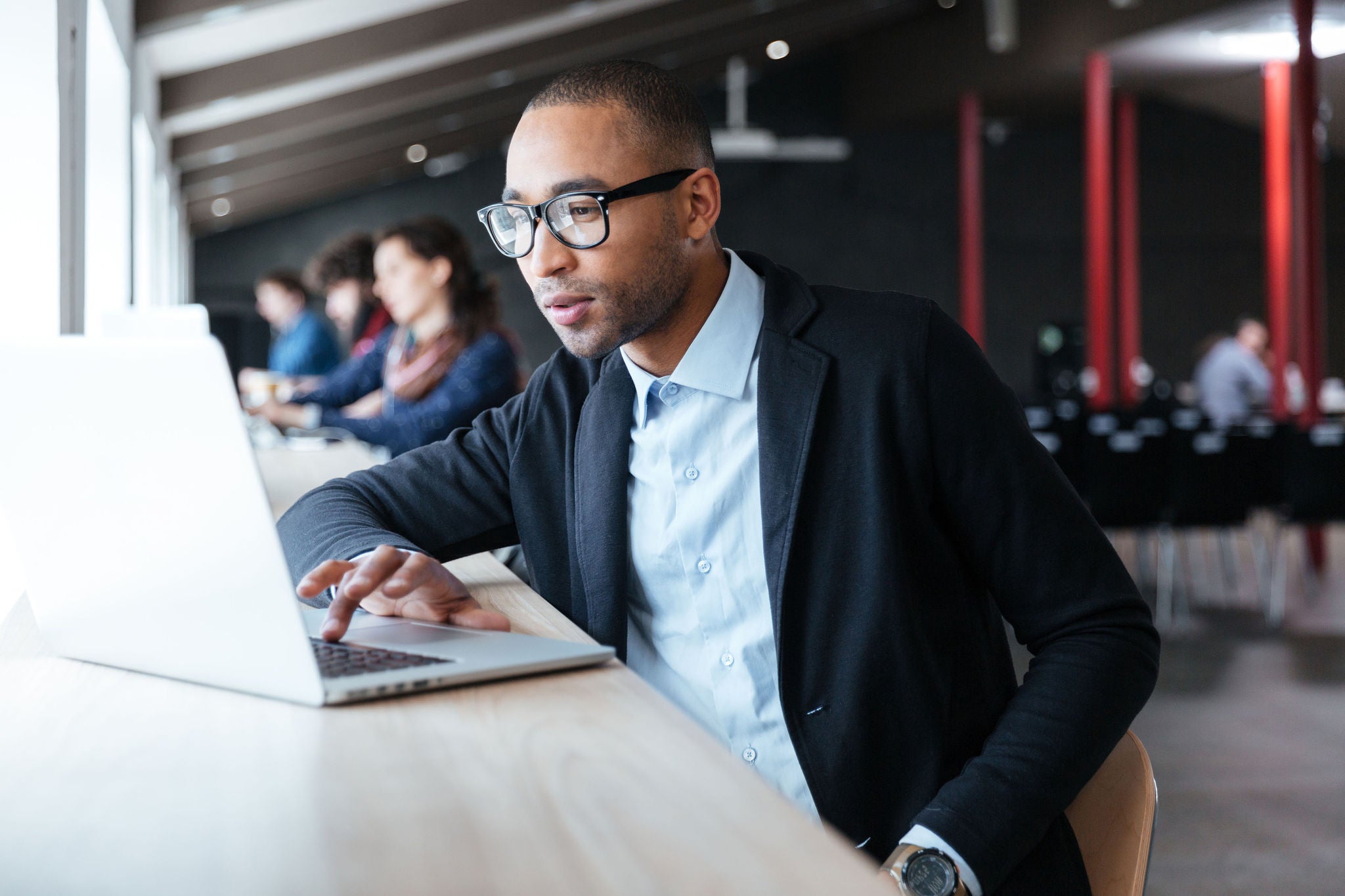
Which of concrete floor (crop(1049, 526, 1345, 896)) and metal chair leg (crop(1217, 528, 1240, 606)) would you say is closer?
concrete floor (crop(1049, 526, 1345, 896))

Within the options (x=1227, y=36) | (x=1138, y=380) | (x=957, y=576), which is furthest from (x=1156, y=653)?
(x=1138, y=380)

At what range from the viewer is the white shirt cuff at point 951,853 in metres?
0.94

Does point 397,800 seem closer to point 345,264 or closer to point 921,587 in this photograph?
point 921,587

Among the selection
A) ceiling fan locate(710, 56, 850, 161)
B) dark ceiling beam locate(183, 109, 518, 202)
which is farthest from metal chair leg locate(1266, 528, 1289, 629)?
dark ceiling beam locate(183, 109, 518, 202)

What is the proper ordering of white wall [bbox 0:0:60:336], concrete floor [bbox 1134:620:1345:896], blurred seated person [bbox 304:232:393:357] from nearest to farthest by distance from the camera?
white wall [bbox 0:0:60:336] < concrete floor [bbox 1134:620:1345:896] < blurred seated person [bbox 304:232:393:357]

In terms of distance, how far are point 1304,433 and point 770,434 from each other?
16.5 ft

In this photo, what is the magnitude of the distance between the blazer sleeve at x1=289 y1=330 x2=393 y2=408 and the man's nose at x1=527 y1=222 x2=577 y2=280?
11.2 ft

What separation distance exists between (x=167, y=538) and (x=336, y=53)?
5.92 meters

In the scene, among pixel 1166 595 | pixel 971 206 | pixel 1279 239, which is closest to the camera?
pixel 1166 595

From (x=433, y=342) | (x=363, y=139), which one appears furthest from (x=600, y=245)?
(x=363, y=139)

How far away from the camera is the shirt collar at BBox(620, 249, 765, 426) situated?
1.21m

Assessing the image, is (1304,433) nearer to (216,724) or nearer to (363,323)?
(363,323)

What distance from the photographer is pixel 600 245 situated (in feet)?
3.85

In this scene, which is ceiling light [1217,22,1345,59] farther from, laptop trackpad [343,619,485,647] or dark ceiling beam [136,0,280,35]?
laptop trackpad [343,619,485,647]
